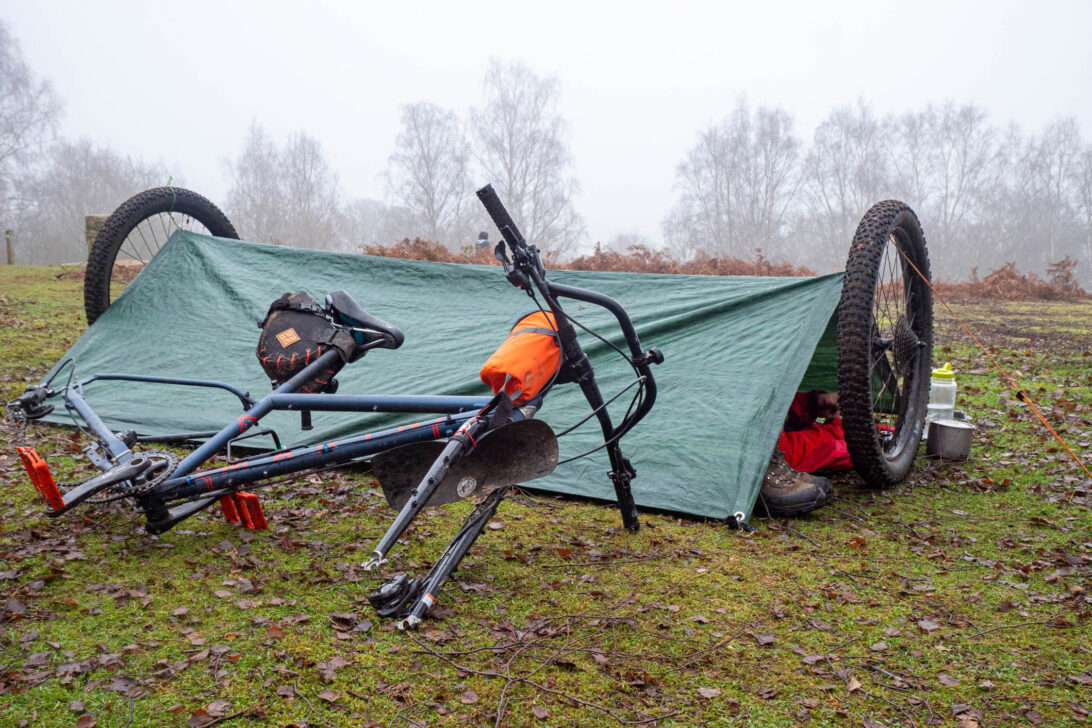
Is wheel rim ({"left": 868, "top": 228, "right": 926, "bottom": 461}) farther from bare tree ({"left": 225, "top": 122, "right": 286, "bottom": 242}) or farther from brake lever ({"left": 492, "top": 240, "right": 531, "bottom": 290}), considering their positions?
bare tree ({"left": 225, "top": 122, "right": 286, "bottom": 242})

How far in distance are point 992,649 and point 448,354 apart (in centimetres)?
350

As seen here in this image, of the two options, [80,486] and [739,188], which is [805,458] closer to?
[80,486]

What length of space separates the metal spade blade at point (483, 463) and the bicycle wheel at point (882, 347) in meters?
1.82

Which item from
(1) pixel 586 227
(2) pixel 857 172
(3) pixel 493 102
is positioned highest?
(3) pixel 493 102

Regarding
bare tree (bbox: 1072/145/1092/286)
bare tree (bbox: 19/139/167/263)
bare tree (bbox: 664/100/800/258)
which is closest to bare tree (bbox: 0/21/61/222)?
bare tree (bbox: 19/139/167/263)

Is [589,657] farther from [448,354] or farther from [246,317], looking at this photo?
[246,317]

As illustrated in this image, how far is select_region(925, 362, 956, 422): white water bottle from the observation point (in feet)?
17.3

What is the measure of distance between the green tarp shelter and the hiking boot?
0.18 m

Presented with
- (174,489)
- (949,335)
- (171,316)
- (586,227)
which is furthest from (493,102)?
(174,489)

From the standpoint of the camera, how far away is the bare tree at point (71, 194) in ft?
125

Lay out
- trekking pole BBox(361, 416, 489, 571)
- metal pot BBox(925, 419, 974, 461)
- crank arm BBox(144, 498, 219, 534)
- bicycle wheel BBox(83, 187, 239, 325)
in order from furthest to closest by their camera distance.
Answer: bicycle wheel BBox(83, 187, 239, 325) < metal pot BBox(925, 419, 974, 461) < crank arm BBox(144, 498, 219, 534) < trekking pole BBox(361, 416, 489, 571)

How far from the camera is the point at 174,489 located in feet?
9.25

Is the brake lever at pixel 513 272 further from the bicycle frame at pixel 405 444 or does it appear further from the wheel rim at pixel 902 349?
the wheel rim at pixel 902 349

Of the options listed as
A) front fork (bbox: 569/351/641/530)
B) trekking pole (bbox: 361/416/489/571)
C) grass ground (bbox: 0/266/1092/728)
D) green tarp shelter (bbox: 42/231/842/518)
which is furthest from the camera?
green tarp shelter (bbox: 42/231/842/518)
